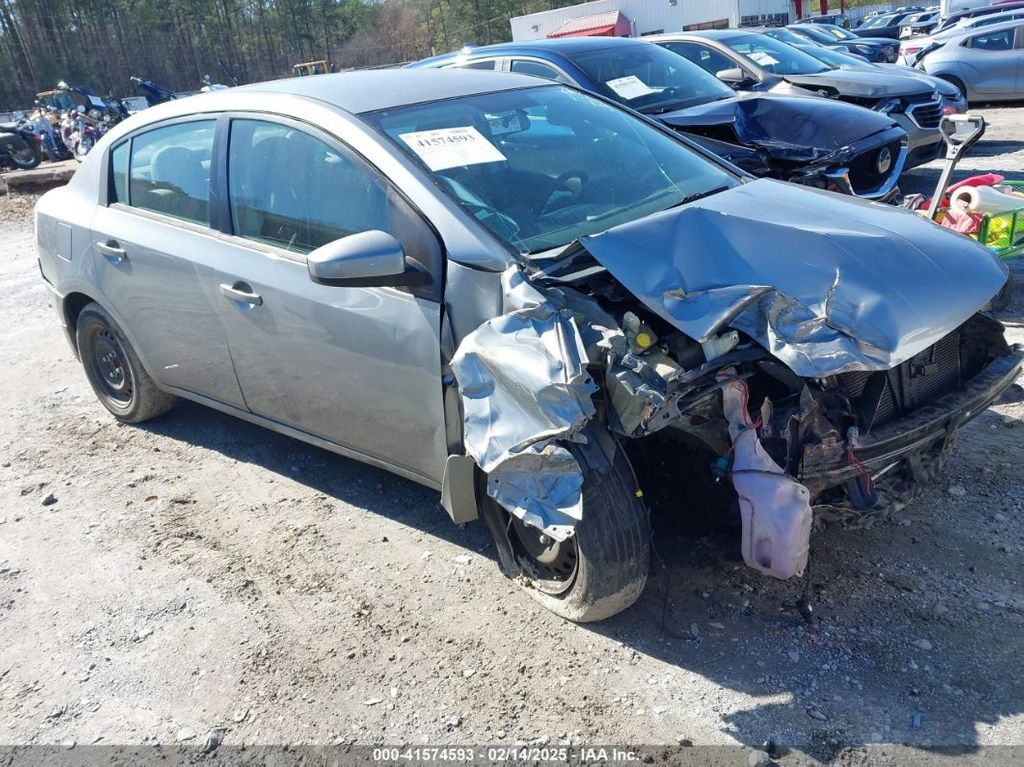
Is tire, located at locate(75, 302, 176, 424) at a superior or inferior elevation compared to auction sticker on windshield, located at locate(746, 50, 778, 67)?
inferior

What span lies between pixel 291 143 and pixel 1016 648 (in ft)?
10.6

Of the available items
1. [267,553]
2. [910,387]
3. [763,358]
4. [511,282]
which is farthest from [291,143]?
[910,387]

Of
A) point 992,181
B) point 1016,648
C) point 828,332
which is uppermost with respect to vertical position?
point 828,332

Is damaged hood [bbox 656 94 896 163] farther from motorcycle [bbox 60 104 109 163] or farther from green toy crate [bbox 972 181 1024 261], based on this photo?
motorcycle [bbox 60 104 109 163]

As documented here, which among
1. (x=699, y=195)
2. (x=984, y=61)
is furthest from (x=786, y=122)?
(x=984, y=61)

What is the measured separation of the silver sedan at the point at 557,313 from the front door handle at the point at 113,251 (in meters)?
0.17

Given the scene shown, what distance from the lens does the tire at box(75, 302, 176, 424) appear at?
4801 millimetres

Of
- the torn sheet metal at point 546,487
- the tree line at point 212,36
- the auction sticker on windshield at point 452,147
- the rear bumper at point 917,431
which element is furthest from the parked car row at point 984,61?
the tree line at point 212,36

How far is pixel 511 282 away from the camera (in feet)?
9.49

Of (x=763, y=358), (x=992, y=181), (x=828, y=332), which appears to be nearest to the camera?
(x=828, y=332)

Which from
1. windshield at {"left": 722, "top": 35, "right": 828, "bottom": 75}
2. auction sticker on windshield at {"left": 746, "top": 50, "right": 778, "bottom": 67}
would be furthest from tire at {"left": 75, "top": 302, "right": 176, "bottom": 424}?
auction sticker on windshield at {"left": 746, "top": 50, "right": 778, "bottom": 67}

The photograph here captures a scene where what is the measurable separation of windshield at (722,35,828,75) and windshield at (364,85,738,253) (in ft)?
21.7

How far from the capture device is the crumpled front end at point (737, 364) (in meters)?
2.70

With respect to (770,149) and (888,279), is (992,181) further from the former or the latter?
(888,279)
